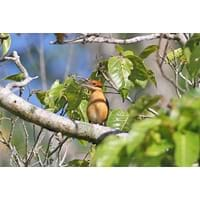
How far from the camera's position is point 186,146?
86 cm

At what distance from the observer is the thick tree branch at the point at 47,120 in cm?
145

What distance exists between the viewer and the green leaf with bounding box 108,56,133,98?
155cm

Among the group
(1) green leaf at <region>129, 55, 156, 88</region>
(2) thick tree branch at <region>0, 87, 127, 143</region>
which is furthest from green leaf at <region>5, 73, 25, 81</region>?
(1) green leaf at <region>129, 55, 156, 88</region>

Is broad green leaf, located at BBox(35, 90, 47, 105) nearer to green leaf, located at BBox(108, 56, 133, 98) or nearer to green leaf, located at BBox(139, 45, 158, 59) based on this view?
green leaf, located at BBox(108, 56, 133, 98)

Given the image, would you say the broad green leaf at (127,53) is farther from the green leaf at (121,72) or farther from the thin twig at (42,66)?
the thin twig at (42,66)

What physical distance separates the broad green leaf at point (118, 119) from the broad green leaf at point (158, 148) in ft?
2.01

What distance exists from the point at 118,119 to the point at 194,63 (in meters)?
0.30

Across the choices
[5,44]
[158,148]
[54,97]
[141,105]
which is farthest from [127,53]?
[158,148]

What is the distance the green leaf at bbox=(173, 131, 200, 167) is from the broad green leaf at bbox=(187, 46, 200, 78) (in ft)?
1.83

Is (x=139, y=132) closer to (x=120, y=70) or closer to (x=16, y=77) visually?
(x=120, y=70)

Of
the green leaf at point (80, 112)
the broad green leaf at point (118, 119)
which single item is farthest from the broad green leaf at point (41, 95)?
the broad green leaf at point (118, 119)
